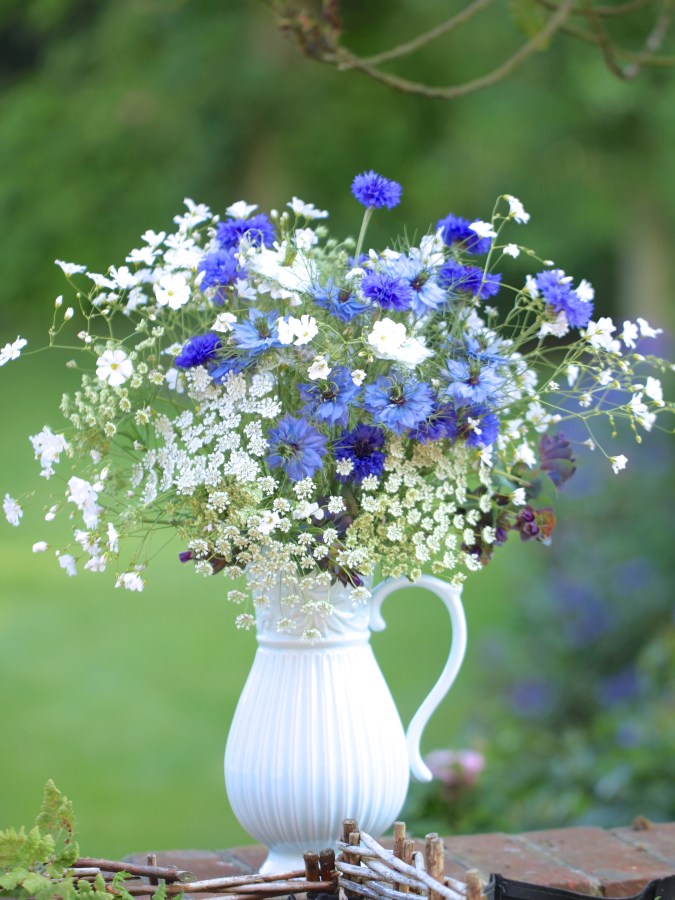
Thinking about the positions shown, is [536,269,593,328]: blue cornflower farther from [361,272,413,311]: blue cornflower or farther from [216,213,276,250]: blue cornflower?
[216,213,276,250]: blue cornflower

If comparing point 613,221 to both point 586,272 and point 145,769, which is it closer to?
point 586,272

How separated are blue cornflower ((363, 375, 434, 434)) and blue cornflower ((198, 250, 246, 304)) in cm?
20

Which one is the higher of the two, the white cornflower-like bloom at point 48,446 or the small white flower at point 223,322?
the small white flower at point 223,322

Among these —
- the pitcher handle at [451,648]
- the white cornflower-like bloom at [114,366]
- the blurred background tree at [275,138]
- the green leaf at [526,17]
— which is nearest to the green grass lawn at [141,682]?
the blurred background tree at [275,138]

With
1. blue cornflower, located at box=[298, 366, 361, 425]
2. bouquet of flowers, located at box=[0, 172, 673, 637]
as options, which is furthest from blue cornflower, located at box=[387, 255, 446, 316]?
blue cornflower, located at box=[298, 366, 361, 425]

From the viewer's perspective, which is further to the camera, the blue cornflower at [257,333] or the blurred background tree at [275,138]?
the blurred background tree at [275,138]

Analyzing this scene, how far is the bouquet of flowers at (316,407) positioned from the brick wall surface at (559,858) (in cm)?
42

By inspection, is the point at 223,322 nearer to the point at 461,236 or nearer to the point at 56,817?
the point at 461,236

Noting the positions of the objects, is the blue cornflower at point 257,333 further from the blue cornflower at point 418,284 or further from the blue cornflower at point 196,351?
the blue cornflower at point 418,284

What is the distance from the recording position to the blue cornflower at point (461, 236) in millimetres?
1297

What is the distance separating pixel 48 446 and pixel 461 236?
0.50m

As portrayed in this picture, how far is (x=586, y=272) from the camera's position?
9.40m

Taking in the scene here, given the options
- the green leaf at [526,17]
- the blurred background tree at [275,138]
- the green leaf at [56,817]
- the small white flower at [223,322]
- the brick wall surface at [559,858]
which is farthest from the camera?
the blurred background tree at [275,138]

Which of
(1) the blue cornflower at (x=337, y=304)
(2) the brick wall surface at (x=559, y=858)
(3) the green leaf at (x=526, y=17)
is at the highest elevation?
(3) the green leaf at (x=526, y=17)
